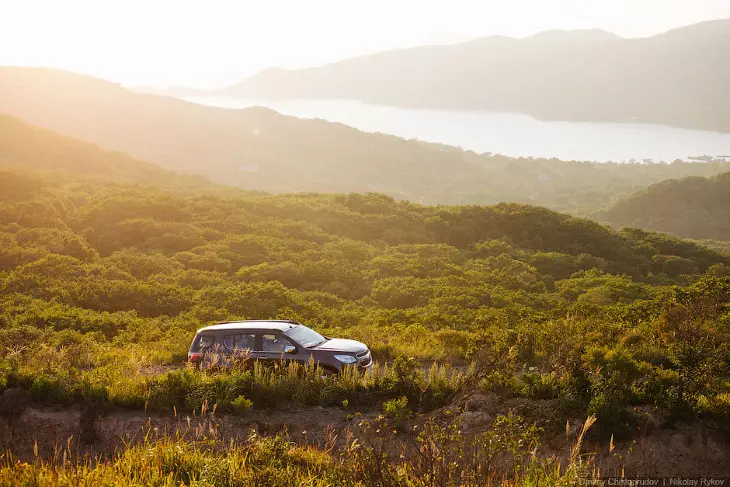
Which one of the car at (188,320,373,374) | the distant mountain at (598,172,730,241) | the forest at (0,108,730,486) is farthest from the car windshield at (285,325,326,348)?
the distant mountain at (598,172,730,241)

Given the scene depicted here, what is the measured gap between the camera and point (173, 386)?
37.3 ft

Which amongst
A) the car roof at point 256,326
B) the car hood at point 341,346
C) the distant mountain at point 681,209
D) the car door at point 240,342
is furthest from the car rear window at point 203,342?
the distant mountain at point 681,209

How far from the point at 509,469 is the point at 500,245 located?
3871cm

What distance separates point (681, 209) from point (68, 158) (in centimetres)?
9491

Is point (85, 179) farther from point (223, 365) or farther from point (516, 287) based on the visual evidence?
point (223, 365)

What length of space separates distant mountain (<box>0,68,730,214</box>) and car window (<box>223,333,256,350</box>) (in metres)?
99.4

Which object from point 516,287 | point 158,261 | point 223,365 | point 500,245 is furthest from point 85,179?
point 223,365

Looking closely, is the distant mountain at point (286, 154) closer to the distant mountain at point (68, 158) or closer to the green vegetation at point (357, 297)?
the distant mountain at point (68, 158)

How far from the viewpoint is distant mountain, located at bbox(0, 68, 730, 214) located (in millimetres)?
124250

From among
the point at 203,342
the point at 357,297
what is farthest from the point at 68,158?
the point at 203,342

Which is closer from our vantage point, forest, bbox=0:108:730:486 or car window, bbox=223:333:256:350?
forest, bbox=0:108:730:486

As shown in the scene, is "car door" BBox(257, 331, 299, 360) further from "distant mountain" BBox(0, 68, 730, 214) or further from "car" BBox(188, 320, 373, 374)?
"distant mountain" BBox(0, 68, 730, 214)

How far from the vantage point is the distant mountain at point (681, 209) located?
89062 mm

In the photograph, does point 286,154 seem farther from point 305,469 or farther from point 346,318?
point 305,469
